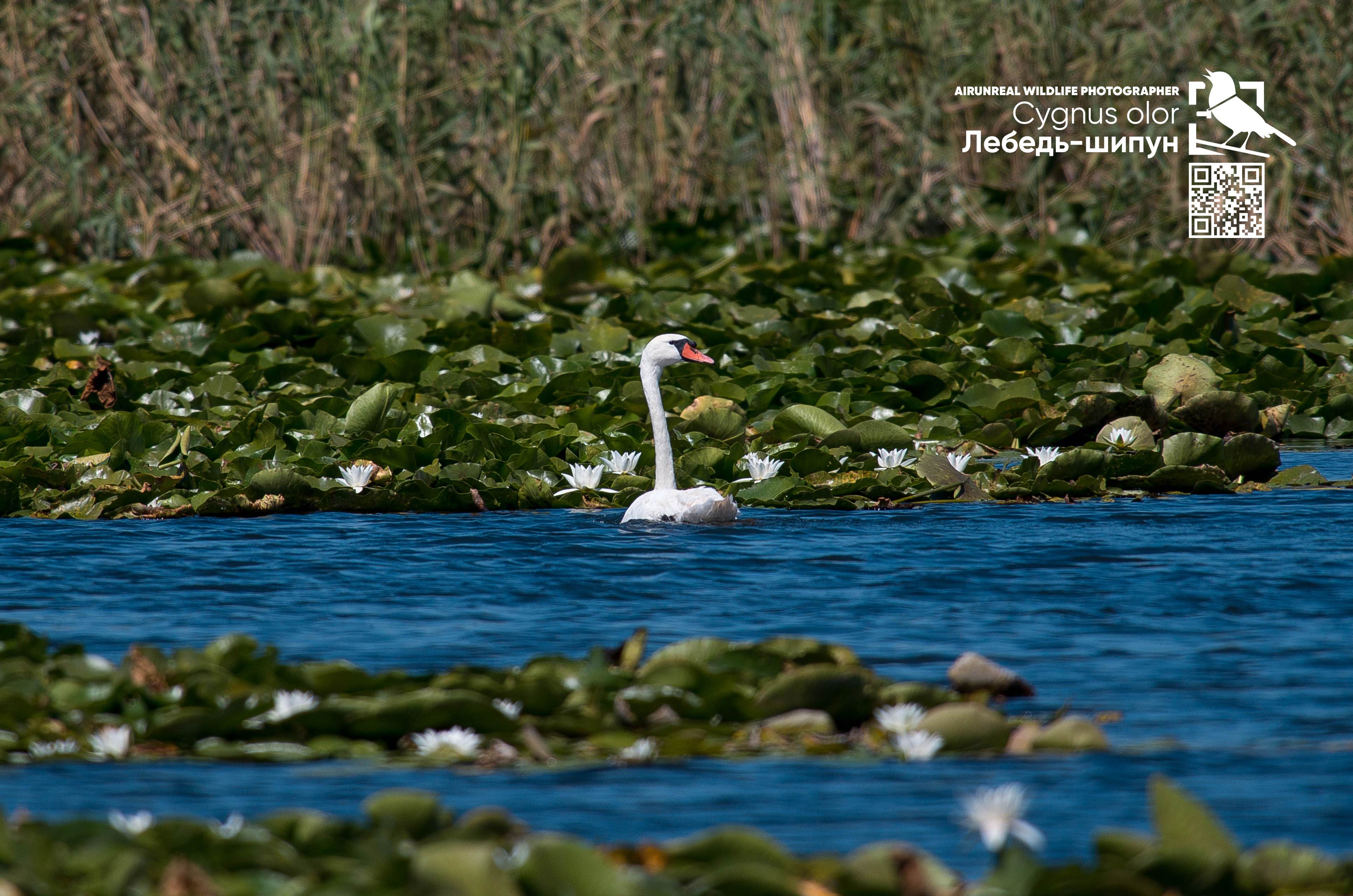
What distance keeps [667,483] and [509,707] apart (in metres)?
2.93

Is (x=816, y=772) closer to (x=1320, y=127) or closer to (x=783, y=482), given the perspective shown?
(x=783, y=482)

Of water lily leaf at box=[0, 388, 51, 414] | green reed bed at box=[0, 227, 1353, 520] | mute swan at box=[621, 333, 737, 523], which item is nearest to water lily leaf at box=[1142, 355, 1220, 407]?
green reed bed at box=[0, 227, 1353, 520]

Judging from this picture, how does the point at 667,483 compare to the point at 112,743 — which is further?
the point at 667,483

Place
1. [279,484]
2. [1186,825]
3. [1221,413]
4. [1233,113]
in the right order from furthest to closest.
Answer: [1233,113] < [1221,413] < [279,484] < [1186,825]

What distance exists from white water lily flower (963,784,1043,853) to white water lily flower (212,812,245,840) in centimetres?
121

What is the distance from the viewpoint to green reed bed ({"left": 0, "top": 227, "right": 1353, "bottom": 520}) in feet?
23.6

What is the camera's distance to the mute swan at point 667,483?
6449 millimetres

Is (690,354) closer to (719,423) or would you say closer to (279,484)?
(719,423)

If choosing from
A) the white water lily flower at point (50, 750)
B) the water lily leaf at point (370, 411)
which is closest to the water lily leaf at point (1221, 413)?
the water lily leaf at point (370, 411)

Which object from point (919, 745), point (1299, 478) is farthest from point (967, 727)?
point (1299, 478)

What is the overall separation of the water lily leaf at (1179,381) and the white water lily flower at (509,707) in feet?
16.7

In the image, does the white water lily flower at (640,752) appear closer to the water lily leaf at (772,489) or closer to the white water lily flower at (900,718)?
the white water lily flower at (900,718)

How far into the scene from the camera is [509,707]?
12.6ft

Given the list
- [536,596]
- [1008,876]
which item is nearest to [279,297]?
[536,596]
